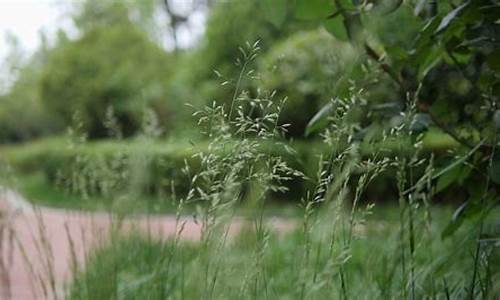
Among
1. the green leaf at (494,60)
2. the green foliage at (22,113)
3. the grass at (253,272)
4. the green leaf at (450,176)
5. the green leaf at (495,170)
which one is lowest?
the green foliage at (22,113)

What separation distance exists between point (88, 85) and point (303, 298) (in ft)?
45.2

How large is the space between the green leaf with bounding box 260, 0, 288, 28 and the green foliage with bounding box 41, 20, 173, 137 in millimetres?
12110

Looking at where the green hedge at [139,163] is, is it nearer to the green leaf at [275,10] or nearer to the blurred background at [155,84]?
the blurred background at [155,84]

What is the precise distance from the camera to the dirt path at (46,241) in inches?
72.3

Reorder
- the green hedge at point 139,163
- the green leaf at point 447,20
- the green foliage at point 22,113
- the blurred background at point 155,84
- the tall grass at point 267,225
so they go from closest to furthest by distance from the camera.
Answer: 1. the tall grass at point 267,225
2. the green leaf at point 447,20
3. the green hedge at point 139,163
4. the blurred background at point 155,84
5. the green foliage at point 22,113

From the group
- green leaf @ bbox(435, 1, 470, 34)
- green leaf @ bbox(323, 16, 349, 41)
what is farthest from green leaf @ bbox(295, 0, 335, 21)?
green leaf @ bbox(435, 1, 470, 34)

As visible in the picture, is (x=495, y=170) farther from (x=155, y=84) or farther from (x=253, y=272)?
(x=155, y=84)

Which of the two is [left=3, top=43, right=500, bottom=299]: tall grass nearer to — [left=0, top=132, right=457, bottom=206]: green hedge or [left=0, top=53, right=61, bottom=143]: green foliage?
[left=0, top=132, right=457, bottom=206]: green hedge

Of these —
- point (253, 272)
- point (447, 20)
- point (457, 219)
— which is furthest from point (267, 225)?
point (447, 20)

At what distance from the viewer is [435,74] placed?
2176mm

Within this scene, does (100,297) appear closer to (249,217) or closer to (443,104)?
(249,217)

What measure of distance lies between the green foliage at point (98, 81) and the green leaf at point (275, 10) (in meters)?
12.1

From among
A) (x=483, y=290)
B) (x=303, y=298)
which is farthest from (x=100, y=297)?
(x=483, y=290)

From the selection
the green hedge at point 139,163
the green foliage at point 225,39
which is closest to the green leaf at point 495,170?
the green hedge at point 139,163
